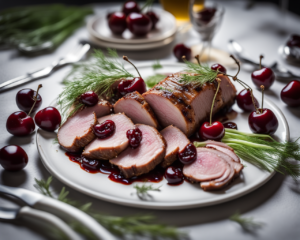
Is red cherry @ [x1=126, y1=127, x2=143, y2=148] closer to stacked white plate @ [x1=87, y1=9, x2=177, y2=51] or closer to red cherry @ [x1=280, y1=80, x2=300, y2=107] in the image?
red cherry @ [x1=280, y1=80, x2=300, y2=107]

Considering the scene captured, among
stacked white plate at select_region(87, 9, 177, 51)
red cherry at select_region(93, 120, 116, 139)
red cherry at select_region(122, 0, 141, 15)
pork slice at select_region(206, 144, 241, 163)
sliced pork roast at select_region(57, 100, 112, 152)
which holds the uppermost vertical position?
red cherry at select_region(122, 0, 141, 15)

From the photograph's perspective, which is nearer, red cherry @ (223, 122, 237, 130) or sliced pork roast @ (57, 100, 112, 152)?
sliced pork roast @ (57, 100, 112, 152)

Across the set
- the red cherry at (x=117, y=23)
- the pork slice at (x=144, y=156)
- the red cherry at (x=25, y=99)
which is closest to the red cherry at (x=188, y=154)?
the pork slice at (x=144, y=156)

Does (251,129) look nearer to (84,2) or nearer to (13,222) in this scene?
(13,222)

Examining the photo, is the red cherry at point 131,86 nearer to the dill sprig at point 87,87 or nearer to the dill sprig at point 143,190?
the dill sprig at point 87,87

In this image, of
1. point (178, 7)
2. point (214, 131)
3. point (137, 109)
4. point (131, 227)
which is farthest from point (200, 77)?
point (178, 7)

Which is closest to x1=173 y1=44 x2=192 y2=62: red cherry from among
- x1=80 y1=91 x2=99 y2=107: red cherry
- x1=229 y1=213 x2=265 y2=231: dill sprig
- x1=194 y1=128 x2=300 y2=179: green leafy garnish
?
x1=80 y1=91 x2=99 y2=107: red cherry
